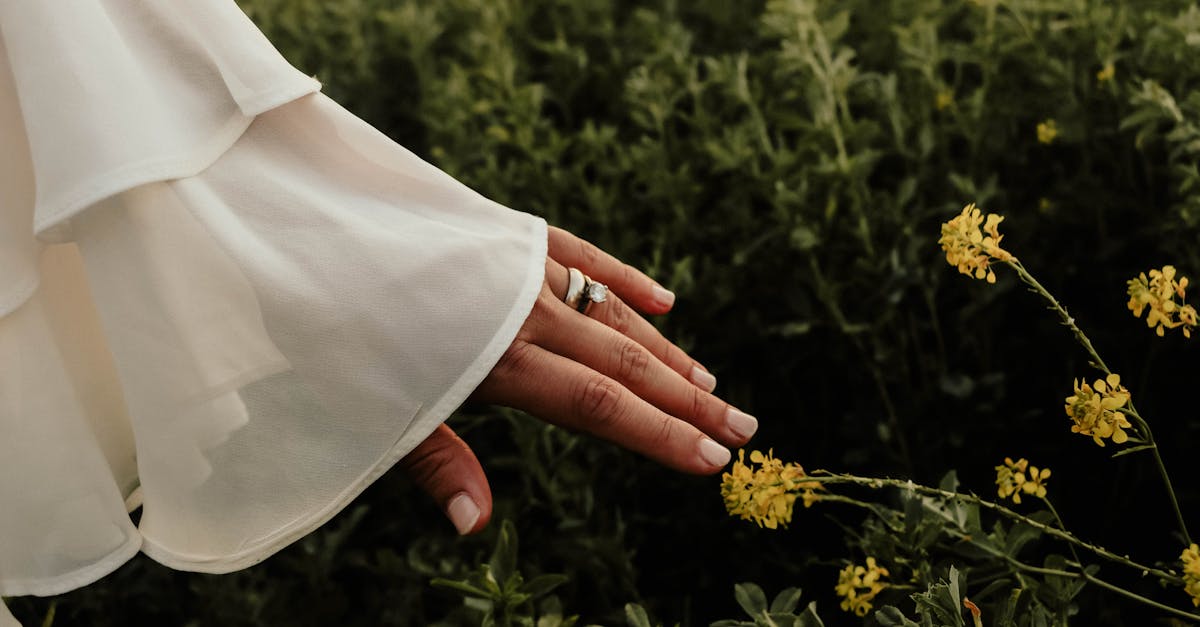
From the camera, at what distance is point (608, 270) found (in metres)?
1.81

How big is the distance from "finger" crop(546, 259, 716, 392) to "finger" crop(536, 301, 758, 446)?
6 cm

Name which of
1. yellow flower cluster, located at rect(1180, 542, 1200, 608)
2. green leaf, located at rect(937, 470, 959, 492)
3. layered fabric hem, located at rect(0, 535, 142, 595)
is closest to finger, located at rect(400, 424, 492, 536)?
layered fabric hem, located at rect(0, 535, 142, 595)

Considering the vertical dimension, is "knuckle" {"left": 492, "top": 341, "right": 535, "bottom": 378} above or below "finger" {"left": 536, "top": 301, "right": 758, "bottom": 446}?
above

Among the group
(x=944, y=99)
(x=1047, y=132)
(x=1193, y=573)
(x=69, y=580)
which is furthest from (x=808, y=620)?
(x=944, y=99)

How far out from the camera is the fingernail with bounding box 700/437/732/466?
1564 millimetres

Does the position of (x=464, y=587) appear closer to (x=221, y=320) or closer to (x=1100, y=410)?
(x=221, y=320)

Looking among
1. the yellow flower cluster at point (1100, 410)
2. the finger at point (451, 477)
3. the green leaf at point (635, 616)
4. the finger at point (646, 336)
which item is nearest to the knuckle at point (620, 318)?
the finger at point (646, 336)

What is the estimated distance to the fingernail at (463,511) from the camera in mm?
1534

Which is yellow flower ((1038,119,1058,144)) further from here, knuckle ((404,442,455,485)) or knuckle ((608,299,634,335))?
knuckle ((404,442,455,485))

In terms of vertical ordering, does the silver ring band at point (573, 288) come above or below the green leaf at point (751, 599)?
above

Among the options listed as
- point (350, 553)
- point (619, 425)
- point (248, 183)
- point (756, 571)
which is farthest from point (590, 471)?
point (248, 183)

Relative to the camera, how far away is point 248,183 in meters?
1.47

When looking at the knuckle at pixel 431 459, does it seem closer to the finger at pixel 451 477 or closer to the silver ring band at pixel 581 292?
the finger at pixel 451 477

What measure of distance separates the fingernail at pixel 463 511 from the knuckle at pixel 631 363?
0.96 ft
